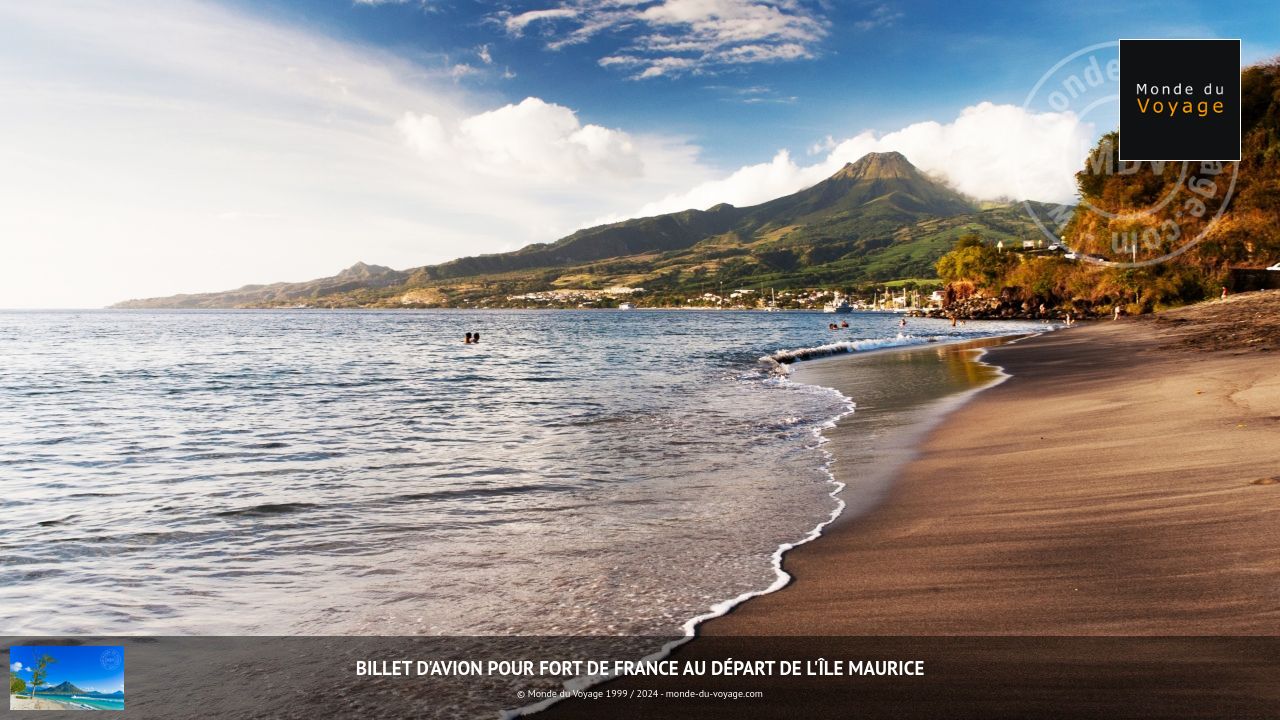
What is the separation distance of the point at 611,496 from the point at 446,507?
7.82 ft

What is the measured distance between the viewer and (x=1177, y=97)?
3095 cm

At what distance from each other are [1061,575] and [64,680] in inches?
293

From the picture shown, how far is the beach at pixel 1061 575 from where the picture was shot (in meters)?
4.00

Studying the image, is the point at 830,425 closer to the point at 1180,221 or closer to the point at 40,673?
the point at 40,673

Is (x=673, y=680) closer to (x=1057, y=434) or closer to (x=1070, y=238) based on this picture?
(x=1057, y=434)

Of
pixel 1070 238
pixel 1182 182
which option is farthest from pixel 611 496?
pixel 1070 238

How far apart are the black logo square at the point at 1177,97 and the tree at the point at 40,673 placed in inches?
1271

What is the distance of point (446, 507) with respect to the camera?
9977 millimetres

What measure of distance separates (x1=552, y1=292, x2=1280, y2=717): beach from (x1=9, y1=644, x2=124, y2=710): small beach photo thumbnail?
124 inches

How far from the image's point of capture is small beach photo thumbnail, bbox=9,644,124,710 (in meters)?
4.61

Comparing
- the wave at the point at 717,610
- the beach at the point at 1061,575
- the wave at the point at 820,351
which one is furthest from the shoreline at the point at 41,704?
the wave at the point at 820,351

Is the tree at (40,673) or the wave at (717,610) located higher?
the tree at (40,673)

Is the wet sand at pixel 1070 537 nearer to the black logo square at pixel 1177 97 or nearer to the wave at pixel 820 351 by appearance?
the black logo square at pixel 1177 97

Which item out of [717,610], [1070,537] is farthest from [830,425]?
[717,610]
